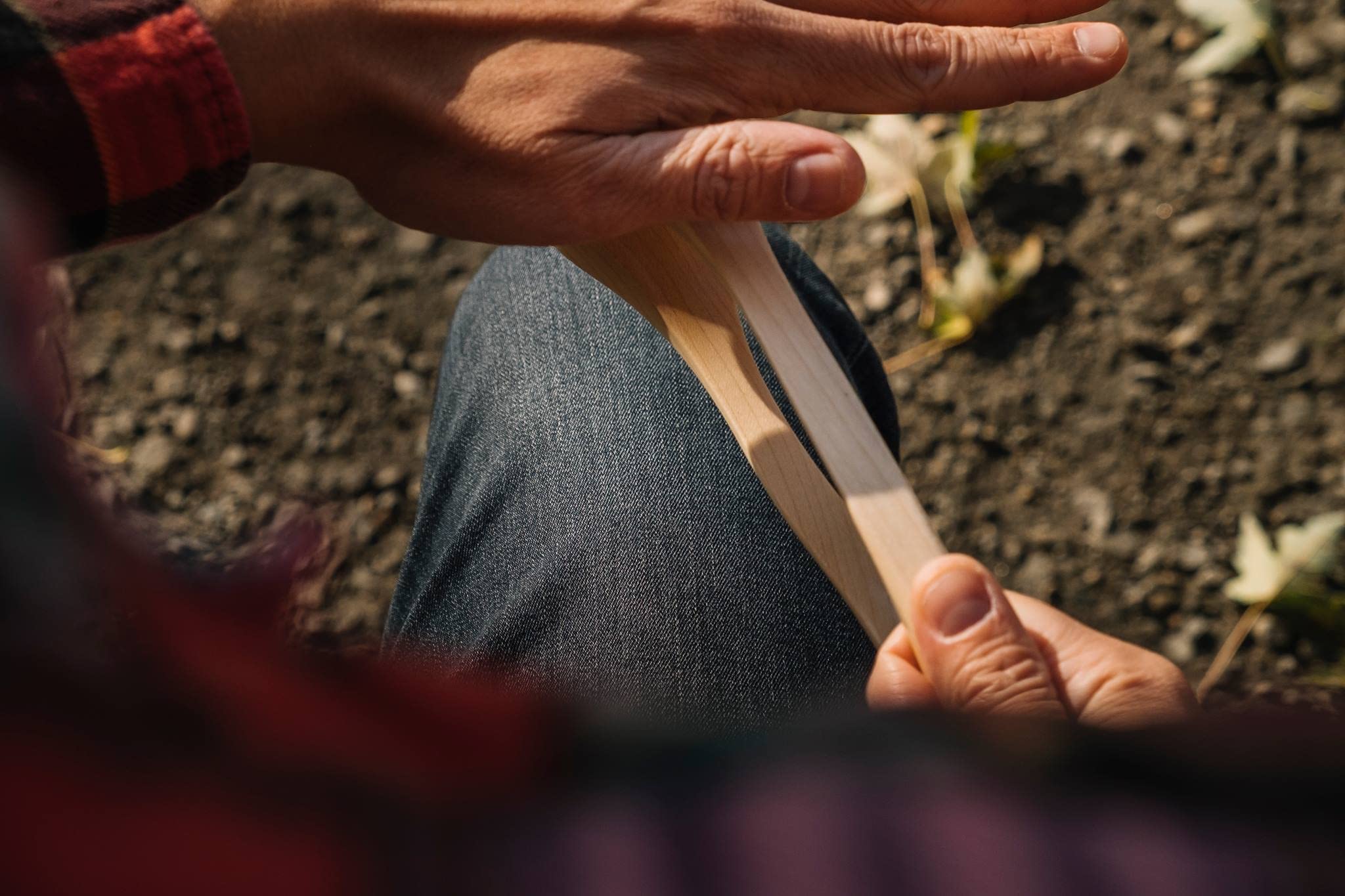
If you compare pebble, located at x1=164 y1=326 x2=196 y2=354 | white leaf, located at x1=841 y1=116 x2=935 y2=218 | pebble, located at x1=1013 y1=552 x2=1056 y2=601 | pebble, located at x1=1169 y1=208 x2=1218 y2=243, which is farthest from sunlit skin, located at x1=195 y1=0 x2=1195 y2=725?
pebble, located at x1=164 y1=326 x2=196 y2=354

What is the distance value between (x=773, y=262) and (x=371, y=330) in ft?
3.04

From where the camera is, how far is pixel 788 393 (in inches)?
22.6

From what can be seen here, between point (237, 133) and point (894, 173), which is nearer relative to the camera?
point (237, 133)

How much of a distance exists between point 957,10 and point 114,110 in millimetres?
575

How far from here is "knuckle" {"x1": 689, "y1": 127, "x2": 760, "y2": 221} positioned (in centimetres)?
60

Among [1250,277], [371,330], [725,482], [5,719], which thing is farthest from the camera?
[371,330]

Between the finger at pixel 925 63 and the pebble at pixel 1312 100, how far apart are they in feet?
2.48

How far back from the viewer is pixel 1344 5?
1283mm

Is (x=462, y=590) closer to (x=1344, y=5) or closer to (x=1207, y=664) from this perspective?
(x=1207, y=664)

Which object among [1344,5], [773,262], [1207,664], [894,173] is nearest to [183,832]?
[773,262]

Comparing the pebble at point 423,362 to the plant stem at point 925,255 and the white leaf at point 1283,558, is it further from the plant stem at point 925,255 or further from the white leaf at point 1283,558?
the white leaf at point 1283,558

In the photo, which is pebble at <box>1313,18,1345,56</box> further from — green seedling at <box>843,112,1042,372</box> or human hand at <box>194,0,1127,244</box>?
human hand at <box>194,0,1127,244</box>

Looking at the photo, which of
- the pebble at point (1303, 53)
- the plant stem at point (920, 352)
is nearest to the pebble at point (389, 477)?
the plant stem at point (920, 352)

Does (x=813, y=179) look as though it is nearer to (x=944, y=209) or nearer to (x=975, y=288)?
(x=975, y=288)
